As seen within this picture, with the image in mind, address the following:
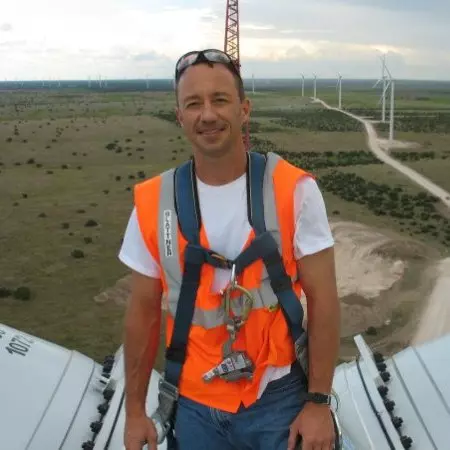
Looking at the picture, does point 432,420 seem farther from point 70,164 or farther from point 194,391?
point 70,164

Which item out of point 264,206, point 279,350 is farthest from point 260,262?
point 279,350

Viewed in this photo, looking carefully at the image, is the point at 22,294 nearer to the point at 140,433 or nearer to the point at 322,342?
the point at 140,433

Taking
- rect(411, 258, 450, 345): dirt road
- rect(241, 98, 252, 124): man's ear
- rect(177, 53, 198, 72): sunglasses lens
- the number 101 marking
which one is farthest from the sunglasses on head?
rect(411, 258, 450, 345): dirt road

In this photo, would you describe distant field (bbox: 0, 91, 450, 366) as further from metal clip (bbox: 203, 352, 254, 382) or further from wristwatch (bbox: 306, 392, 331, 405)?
wristwatch (bbox: 306, 392, 331, 405)

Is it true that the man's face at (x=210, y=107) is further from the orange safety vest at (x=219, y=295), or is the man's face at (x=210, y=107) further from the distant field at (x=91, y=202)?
the distant field at (x=91, y=202)

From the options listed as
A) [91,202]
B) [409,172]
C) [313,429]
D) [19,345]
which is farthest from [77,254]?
[409,172]

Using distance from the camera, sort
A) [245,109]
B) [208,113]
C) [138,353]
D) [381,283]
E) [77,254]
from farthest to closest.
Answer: [77,254] → [381,283] → [138,353] → [245,109] → [208,113]
